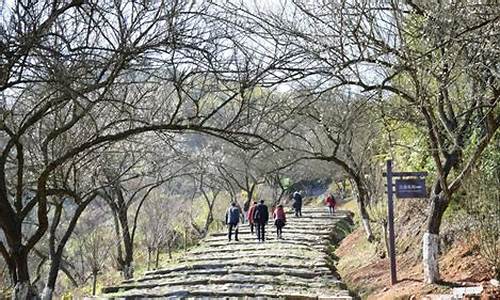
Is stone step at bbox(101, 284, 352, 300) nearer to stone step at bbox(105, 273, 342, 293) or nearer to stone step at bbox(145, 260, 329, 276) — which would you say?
stone step at bbox(105, 273, 342, 293)

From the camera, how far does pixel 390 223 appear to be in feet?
46.5

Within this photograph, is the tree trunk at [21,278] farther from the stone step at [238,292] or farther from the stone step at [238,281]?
the stone step at [238,281]

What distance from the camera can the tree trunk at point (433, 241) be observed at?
38.2 ft

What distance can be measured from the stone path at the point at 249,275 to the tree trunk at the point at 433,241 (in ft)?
5.50

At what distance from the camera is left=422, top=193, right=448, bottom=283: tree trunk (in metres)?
11.6

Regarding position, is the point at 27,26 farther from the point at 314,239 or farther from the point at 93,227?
the point at 93,227

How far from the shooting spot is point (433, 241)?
463 inches

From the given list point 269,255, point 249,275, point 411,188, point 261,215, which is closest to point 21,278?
point 249,275

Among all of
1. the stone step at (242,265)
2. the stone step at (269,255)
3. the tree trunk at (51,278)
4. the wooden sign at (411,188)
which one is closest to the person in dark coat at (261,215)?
the stone step at (269,255)

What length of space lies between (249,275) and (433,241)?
6.05m

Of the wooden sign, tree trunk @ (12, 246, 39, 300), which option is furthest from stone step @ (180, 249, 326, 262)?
tree trunk @ (12, 246, 39, 300)

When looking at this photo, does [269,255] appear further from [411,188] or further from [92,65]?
[92,65]

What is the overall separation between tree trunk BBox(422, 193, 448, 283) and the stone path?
1676 mm

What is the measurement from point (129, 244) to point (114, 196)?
1.97 m
